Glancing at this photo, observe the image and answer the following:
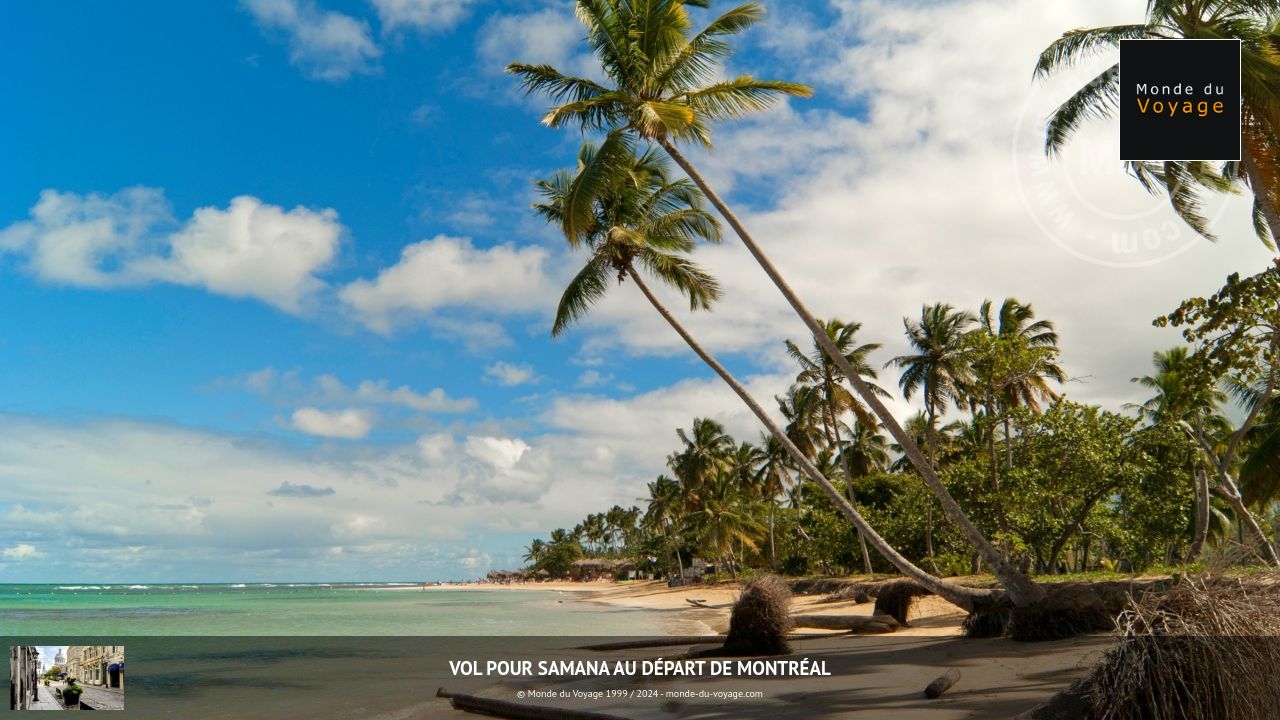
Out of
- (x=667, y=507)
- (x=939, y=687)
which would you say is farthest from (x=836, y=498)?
(x=667, y=507)

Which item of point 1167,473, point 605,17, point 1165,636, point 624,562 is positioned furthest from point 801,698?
point 624,562

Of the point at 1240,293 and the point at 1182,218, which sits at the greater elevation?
the point at 1182,218

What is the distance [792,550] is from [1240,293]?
37442 millimetres

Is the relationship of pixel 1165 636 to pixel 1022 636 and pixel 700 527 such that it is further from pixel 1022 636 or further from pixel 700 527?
Answer: pixel 700 527

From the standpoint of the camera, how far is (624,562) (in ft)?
306

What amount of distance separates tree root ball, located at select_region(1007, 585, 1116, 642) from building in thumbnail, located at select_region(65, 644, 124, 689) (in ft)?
42.1

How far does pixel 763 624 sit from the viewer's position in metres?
12.5

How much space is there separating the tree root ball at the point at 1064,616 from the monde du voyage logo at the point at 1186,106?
6.29 m

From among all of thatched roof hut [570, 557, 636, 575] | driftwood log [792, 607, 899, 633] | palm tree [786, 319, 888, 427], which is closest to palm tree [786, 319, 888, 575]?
palm tree [786, 319, 888, 427]

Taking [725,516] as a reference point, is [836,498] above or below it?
above

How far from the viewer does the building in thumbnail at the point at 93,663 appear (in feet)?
37.1

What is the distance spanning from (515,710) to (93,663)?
702 centimetres

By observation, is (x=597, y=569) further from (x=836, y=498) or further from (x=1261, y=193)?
(x=1261, y=193)

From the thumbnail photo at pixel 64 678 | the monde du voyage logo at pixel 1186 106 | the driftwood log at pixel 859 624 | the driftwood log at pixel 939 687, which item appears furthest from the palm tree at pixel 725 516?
the driftwood log at pixel 939 687
